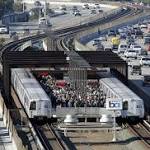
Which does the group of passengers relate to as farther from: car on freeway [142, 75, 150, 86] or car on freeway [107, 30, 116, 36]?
car on freeway [107, 30, 116, 36]

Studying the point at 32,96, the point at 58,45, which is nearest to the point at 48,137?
the point at 32,96

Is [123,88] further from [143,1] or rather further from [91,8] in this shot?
[143,1]

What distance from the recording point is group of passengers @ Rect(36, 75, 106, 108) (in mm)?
27875

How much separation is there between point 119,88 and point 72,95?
1.92 meters

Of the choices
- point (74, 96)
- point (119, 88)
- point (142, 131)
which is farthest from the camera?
point (119, 88)

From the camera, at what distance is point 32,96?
27.5 m

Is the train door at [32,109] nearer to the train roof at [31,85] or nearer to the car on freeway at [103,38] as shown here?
the train roof at [31,85]

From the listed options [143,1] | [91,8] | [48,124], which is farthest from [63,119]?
[143,1]

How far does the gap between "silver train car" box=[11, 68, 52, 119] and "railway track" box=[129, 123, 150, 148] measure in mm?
2926

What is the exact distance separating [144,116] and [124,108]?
5.30ft

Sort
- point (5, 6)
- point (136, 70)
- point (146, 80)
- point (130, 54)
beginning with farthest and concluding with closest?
1. point (5, 6)
2. point (130, 54)
3. point (136, 70)
4. point (146, 80)

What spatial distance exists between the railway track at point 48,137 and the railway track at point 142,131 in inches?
104

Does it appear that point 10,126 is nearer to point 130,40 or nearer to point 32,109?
point 32,109

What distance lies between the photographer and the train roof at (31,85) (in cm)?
2752
